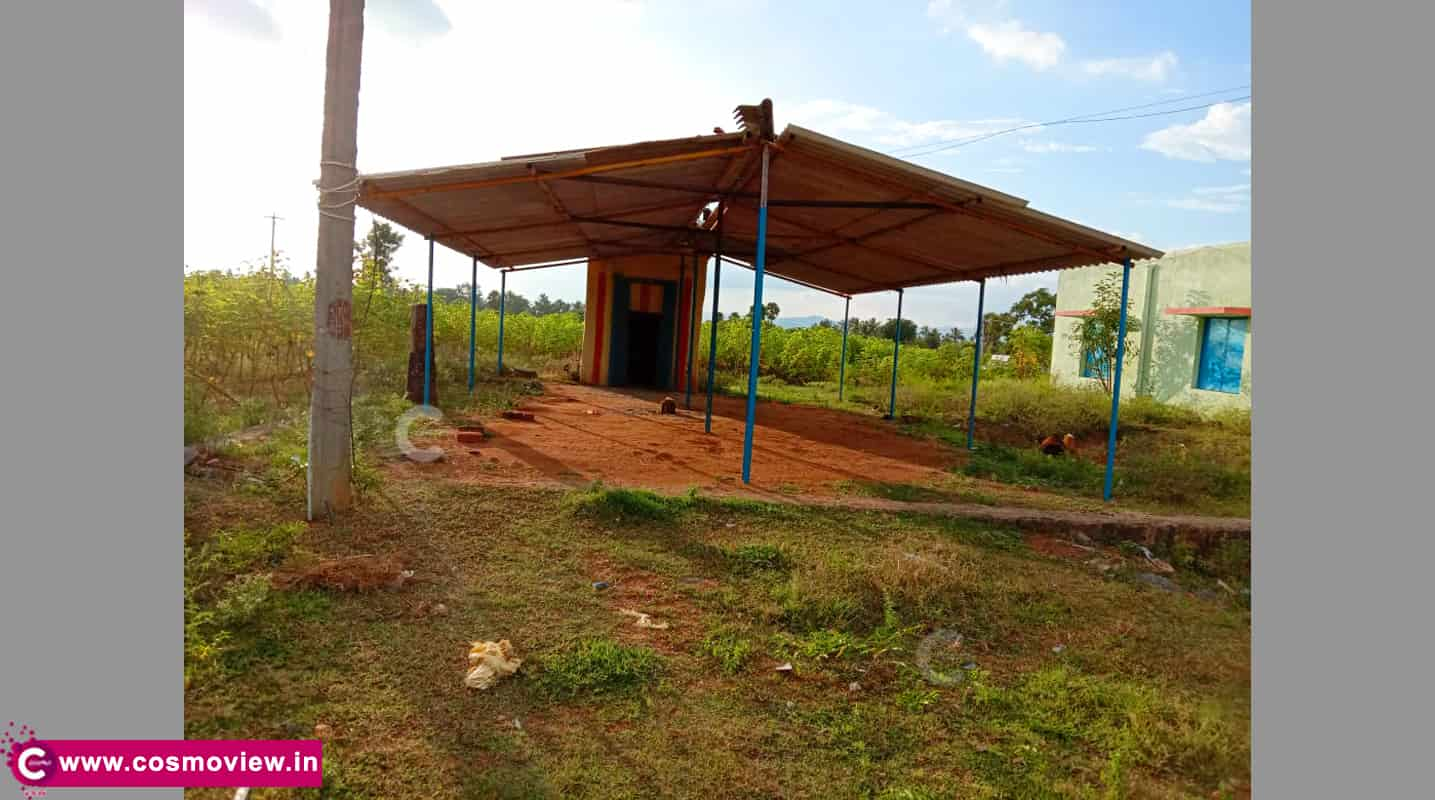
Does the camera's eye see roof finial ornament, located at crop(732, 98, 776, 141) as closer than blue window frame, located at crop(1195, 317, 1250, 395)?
Yes

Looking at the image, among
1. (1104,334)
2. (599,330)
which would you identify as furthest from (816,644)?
(1104,334)

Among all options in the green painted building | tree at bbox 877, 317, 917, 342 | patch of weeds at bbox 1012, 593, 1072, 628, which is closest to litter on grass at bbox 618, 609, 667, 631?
patch of weeds at bbox 1012, 593, 1072, 628

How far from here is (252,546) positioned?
13.4 ft

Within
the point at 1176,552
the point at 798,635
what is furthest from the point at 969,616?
the point at 1176,552

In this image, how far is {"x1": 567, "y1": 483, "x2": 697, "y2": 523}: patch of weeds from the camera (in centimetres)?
557

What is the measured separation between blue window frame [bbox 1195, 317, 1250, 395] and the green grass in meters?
11.5

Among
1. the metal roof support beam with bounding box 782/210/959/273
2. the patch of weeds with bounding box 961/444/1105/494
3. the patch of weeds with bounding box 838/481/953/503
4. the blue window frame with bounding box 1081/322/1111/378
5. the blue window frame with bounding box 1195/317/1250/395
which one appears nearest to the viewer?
the patch of weeds with bounding box 838/481/953/503

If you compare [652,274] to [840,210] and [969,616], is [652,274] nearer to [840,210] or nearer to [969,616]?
[840,210]

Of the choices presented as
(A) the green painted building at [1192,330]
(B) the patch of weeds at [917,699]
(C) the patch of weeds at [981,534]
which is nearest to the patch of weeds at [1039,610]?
(C) the patch of weeds at [981,534]

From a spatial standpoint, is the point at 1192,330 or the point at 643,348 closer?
the point at 1192,330

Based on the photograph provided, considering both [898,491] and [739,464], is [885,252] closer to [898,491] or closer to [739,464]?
[739,464]

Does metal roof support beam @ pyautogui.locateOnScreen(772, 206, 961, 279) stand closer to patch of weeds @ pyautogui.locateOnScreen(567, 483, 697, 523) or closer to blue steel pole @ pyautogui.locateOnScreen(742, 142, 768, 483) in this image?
blue steel pole @ pyautogui.locateOnScreen(742, 142, 768, 483)

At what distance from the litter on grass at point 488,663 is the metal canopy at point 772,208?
427 cm
